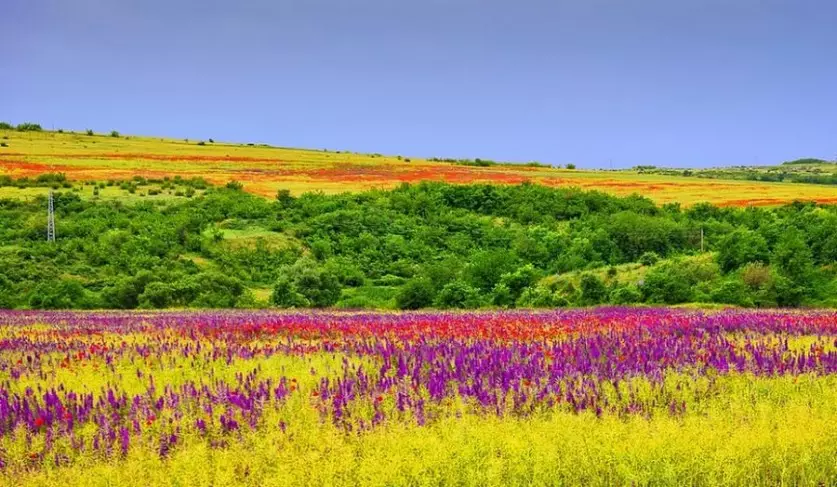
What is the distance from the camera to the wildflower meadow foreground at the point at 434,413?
450 cm

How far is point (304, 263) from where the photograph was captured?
1178 inches

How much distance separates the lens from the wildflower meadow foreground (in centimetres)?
450

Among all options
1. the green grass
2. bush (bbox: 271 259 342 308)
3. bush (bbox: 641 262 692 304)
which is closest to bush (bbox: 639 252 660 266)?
bush (bbox: 641 262 692 304)

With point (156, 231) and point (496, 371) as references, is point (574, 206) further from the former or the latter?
point (496, 371)

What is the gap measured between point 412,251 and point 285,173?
104 feet

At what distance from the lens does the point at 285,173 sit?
2864 inches

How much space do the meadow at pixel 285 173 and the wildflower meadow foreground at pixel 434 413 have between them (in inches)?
1847

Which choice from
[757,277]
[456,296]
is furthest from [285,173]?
[757,277]

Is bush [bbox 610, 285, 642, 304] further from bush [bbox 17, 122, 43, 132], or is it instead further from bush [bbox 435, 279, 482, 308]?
bush [bbox 17, 122, 43, 132]

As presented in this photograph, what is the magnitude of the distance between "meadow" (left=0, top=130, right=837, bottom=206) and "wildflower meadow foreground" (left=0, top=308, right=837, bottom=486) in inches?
1847

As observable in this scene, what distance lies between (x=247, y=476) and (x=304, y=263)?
25598mm

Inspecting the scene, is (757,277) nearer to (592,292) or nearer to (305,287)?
(592,292)

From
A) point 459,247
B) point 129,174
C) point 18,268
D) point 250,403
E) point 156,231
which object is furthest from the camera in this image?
point 129,174

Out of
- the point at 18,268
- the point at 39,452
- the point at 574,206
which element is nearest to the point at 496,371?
the point at 39,452
